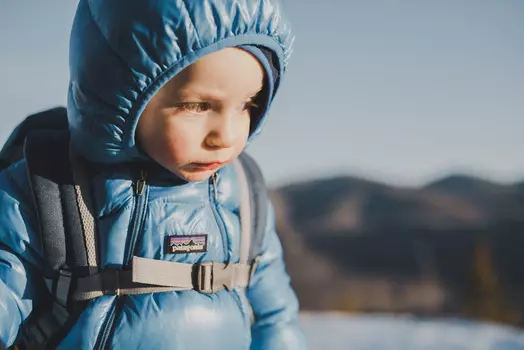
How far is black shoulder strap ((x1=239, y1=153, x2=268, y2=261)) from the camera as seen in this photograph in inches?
34.6

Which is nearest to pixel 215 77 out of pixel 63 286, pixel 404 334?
pixel 63 286

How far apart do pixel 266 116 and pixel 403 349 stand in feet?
4.01

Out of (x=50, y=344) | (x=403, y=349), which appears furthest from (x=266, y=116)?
(x=403, y=349)

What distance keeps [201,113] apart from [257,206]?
221 millimetres

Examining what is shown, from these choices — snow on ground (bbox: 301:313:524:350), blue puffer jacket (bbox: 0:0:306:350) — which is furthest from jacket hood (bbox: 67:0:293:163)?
snow on ground (bbox: 301:313:524:350)

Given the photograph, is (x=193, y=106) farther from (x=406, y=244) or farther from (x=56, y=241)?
(x=406, y=244)

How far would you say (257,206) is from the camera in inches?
34.8

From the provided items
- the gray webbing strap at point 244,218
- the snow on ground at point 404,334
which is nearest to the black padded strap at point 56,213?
the gray webbing strap at point 244,218

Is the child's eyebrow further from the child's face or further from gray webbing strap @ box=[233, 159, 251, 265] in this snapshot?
gray webbing strap @ box=[233, 159, 251, 265]

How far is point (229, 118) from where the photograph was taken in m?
0.72

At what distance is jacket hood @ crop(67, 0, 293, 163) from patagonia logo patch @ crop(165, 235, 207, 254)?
13cm

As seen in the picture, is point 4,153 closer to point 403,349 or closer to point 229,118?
point 229,118

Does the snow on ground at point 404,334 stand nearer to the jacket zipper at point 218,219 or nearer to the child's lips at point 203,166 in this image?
the jacket zipper at point 218,219

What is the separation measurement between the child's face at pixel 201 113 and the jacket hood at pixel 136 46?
0.6 inches
